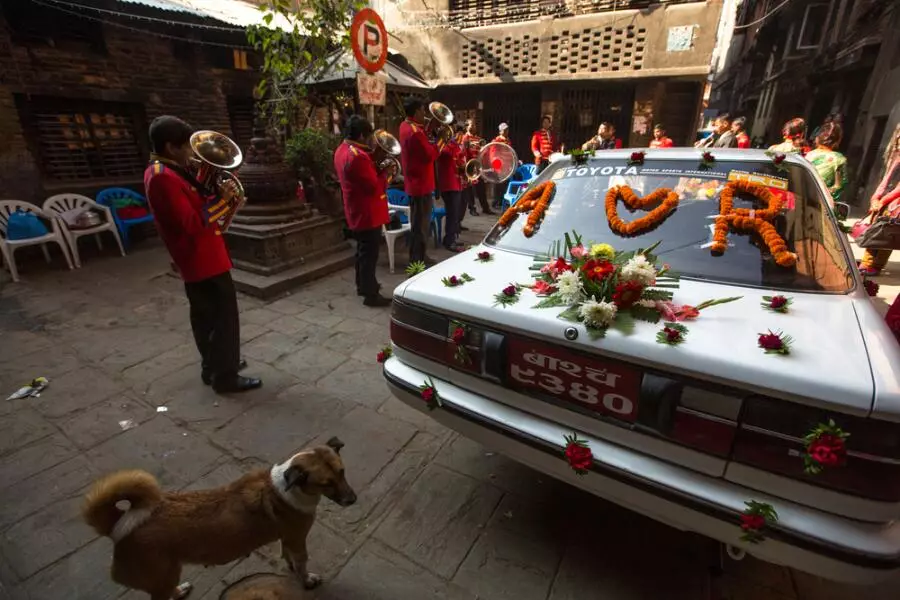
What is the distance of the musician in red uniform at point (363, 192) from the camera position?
4371 millimetres

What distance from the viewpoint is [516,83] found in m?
11.1

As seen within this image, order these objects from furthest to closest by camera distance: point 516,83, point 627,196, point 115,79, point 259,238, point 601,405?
point 516,83 < point 115,79 < point 259,238 < point 627,196 < point 601,405

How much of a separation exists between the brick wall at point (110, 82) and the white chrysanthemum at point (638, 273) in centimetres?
873

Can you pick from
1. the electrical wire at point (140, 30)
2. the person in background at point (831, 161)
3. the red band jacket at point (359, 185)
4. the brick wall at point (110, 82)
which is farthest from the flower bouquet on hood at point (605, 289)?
the brick wall at point (110, 82)

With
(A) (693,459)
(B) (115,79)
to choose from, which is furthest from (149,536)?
(B) (115,79)

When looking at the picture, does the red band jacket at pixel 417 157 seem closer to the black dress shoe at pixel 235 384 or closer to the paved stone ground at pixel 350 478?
the paved stone ground at pixel 350 478

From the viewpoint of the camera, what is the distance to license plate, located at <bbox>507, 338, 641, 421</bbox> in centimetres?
160

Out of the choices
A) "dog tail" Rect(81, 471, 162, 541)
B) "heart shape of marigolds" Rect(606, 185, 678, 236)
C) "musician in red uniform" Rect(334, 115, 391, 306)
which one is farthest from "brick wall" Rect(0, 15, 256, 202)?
"heart shape of marigolds" Rect(606, 185, 678, 236)

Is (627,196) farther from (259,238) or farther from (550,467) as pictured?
(259,238)

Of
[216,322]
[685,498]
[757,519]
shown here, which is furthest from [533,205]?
[216,322]

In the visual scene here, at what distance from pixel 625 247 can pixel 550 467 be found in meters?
1.20

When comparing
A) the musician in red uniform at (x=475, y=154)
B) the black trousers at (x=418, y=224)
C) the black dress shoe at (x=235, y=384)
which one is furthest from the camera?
the musician in red uniform at (x=475, y=154)

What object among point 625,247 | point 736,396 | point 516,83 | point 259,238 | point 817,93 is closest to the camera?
point 736,396

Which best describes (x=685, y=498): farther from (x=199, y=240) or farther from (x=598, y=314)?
(x=199, y=240)
